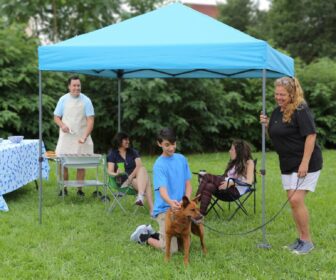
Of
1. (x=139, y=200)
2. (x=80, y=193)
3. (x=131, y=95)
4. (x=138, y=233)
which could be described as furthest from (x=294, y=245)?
(x=131, y=95)

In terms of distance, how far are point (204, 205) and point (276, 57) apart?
179cm

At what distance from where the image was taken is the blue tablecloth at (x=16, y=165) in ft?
20.9

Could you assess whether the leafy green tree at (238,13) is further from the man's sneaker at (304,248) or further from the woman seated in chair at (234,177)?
the man's sneaker at (304,248)

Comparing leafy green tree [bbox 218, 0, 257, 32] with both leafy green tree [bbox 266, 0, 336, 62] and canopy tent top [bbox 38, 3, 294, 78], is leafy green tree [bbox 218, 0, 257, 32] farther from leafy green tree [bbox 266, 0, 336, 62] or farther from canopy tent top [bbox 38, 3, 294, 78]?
canopy tent top [bbox 38, 3, 294, 78]

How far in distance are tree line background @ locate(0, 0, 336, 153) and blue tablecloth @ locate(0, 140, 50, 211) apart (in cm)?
384

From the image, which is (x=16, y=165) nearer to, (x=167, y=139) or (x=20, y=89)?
(x=167, y=139)

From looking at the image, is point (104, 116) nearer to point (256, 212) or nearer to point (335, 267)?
point (256, 212)

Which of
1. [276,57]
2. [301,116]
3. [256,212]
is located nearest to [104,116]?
[256,212]

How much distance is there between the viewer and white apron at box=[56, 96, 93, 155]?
7215mm

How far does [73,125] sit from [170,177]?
304 centimetres

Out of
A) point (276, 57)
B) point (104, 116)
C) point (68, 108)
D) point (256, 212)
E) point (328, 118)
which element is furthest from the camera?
point (328, 118)

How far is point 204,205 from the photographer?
5785 millimetres

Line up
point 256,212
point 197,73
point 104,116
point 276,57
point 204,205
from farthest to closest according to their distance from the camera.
Answer: point 104,116
point 197,73
point 256,212
point 204,205
point 276,57

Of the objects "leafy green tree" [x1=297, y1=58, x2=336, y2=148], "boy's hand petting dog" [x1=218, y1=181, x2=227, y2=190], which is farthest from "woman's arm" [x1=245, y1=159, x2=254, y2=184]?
"leafy green tree" [x1=297, y1=58, x2=336, y2=148]
